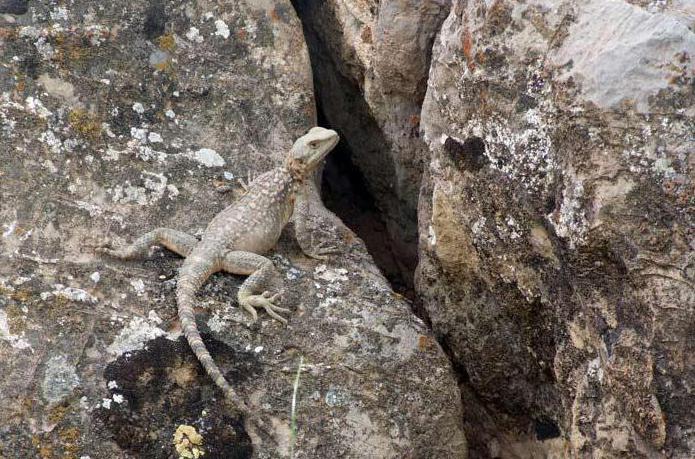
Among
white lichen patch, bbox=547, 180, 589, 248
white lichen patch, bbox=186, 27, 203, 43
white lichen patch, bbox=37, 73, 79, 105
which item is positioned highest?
white lichen patch, bbox=547, 180, 589, 248

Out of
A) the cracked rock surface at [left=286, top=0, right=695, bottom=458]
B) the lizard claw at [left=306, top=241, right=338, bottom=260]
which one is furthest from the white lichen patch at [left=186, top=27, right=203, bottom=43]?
the lizard claw at [left=306, top=241, right=338, bottom=260]

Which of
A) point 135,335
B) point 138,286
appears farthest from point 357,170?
point 135,335

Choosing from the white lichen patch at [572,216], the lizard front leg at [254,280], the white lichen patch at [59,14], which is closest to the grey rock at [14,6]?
the white lichen patch at [59,14]

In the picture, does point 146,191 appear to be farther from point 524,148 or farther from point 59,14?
point 524,148

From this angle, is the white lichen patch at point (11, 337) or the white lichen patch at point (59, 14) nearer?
the white lichen patch at point (11, 337)

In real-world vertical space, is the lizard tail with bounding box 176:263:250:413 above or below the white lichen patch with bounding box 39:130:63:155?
below

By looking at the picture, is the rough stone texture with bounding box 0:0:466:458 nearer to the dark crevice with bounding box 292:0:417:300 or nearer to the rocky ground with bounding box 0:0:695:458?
the rocky ground with bounding box 0:0:695:458

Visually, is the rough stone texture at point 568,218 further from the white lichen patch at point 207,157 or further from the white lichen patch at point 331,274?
the white lichen patch at point 207,157
